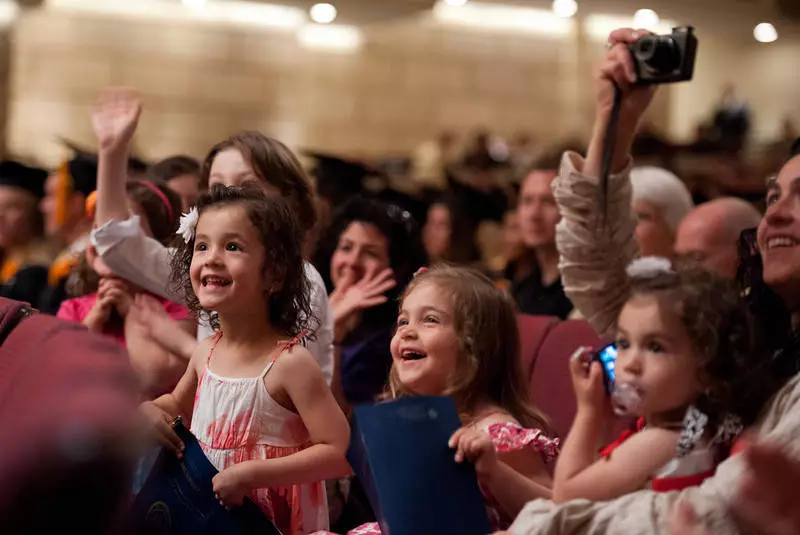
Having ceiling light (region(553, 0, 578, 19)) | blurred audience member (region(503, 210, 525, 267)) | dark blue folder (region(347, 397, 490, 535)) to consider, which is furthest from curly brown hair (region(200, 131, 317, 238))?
ceiling light (region(553, 0, 578, 19))

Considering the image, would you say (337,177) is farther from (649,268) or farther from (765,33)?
(765,33)

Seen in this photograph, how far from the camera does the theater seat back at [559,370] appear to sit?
3451mm

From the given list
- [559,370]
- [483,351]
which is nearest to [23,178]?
[559,370]

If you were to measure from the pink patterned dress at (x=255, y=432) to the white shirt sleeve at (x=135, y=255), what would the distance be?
59 cm

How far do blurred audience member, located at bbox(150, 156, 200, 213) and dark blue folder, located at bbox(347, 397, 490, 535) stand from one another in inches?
73.9

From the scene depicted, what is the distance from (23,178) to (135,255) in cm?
296

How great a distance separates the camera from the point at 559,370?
354cm

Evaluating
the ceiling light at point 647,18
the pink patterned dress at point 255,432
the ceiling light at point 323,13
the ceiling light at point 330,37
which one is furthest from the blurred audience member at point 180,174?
the ceiling light at point 330,37

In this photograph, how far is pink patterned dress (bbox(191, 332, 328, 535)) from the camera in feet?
8.58

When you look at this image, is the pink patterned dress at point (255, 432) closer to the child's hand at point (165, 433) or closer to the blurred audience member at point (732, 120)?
the child's hand at point (165, 433)

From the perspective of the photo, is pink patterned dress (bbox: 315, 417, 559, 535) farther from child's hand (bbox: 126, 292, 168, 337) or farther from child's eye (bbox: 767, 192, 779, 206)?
child's hand (bbox: 126, 292, 168, 337)

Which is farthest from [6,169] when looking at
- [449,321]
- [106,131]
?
[449,321]

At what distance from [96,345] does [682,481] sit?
1.08 metres

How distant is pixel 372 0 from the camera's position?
13180 mm
